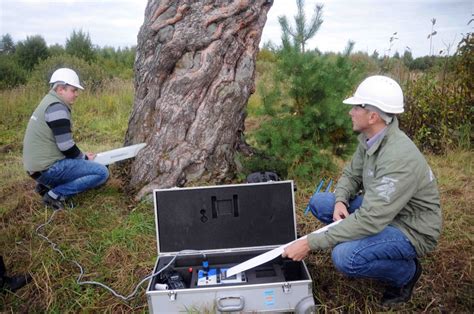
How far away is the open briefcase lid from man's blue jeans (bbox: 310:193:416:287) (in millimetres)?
580

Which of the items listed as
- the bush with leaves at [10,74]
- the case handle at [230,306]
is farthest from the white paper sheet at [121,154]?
the bush with leaves at [10,74]

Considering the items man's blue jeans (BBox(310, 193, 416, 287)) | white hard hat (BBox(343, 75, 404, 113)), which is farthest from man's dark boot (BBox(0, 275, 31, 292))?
white hard hat (BBox(343, 75, 404, 113))

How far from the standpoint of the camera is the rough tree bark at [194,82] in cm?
404

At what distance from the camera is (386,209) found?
90.0 inches

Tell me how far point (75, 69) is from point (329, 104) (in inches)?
363

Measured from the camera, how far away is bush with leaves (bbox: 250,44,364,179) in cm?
404

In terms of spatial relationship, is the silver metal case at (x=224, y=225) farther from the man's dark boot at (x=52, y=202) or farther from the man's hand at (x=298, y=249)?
the man's dark boot at (x=52, y=202)

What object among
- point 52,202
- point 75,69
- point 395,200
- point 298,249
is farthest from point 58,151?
point 75,69

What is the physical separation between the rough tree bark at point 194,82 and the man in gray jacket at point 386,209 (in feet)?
6.17

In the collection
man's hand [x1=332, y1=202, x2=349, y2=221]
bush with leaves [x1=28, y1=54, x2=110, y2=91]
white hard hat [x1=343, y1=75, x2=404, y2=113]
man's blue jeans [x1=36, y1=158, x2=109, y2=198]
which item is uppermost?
bush with leaves [x1=28, y1=54, x2=110, y2=91]

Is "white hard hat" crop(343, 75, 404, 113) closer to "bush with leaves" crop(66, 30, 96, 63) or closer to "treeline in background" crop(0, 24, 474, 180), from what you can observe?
"treeline in background" crop(0, 24, 474, 180)

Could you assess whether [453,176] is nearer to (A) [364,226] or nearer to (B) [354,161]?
(B) [354,161]

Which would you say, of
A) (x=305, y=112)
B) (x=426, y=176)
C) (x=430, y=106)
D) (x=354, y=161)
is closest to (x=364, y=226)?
(x=426, y=176)

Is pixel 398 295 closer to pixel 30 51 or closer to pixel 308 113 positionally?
pixel 308 113
